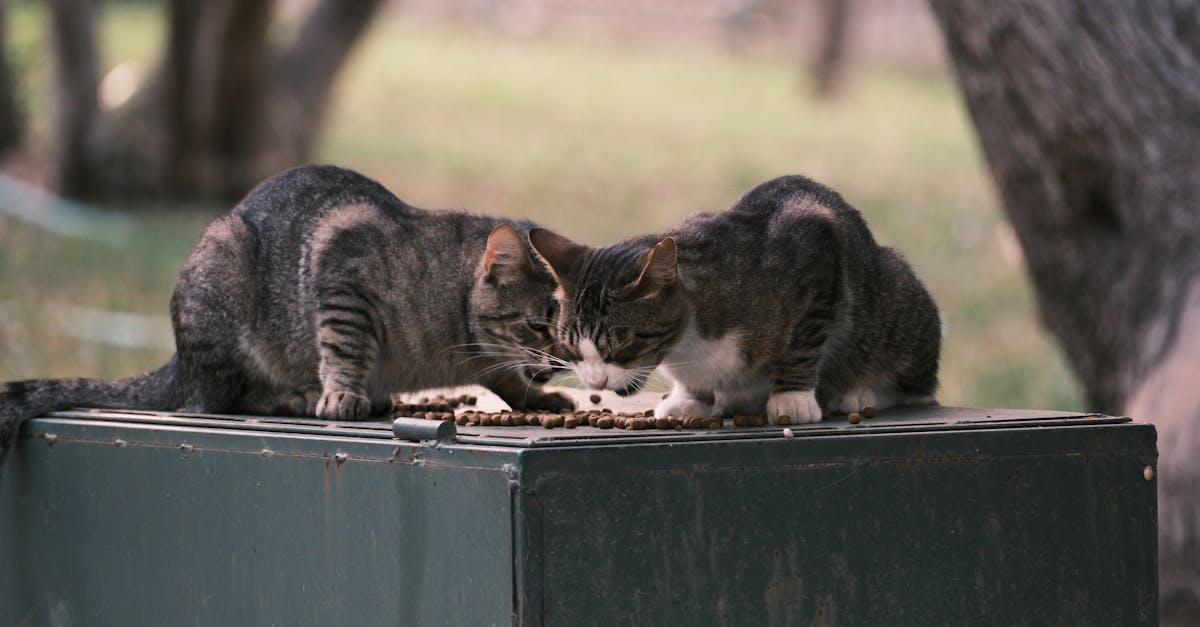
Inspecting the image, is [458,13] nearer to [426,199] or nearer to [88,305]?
[426,199]

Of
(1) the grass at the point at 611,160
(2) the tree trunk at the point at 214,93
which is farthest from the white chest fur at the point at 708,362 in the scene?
(2) the tree trunk at the point at 214,93

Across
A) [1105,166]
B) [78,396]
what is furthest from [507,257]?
[1105,166]

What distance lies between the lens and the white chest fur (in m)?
3.50

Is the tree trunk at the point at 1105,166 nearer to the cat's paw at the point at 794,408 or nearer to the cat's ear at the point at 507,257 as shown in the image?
the cat's paw at the point at 794,408

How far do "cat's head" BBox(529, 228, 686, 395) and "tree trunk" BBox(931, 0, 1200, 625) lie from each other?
87.4 inches

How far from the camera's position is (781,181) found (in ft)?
12.6

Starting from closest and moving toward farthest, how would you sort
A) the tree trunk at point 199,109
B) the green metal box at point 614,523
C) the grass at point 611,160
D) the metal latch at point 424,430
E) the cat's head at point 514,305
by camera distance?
the green metal box at point 614,523, the metal latch at point 424,430, the cat's head at point 514,305, the grass at point 611,160, the tree trunk at point 199,109

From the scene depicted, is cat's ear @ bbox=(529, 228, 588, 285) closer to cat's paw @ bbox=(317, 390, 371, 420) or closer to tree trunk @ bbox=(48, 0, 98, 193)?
cat's paw @ bbox=(317, 390, 371, 420)

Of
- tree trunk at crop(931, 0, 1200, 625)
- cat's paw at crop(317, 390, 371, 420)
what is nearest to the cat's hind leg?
cat's paw at crop(317, 390, 371, 420)

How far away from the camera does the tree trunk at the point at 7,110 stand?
15562mm

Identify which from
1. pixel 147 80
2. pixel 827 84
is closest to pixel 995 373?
pixel 147 80

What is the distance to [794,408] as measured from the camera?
11.3ft

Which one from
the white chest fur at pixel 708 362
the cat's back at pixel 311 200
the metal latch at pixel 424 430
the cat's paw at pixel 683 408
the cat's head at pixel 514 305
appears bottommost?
the metal latch at pixel 424 430

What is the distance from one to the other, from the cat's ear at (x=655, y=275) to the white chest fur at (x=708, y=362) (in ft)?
0.44
